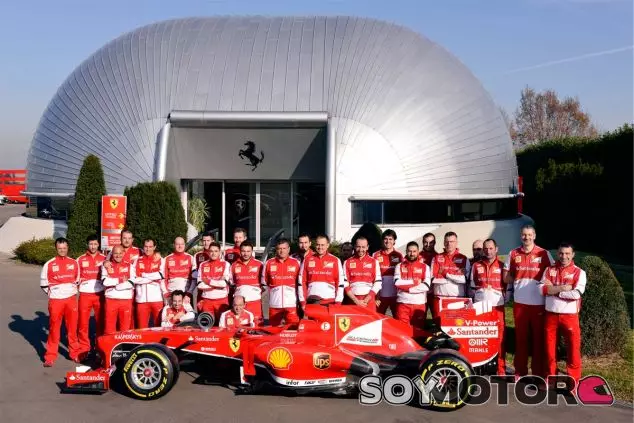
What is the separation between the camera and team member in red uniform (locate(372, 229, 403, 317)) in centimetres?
859

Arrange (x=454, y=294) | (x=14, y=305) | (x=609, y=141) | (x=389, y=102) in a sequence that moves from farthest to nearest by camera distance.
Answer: (x=609, y=141), (x=389, y=102), (x=14, y=305), (x=454, y=294)

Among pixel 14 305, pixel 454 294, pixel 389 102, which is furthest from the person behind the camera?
pixel 389 102

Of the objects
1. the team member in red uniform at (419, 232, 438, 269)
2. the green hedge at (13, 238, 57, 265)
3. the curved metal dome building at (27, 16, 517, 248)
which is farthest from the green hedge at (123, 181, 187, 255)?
the team member in red uniform at (419, 232, 438, 269)

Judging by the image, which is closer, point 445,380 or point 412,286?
point 445,380

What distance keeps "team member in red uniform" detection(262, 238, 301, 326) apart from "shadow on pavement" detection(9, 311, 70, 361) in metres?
3.28

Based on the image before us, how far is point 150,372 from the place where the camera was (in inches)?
260

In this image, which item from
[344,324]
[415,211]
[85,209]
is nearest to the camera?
[344,324]

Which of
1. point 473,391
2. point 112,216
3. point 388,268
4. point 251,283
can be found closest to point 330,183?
point 112,216

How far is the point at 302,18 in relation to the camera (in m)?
20.9

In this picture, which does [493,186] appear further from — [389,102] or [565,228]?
Answer: [565,228]

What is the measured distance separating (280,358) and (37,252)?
14.3 meters

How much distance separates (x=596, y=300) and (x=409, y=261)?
2777 millimetres

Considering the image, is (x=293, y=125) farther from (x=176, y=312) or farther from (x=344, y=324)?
(x=344, y=324)

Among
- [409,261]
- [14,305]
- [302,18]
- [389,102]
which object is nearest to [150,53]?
[302,18]
